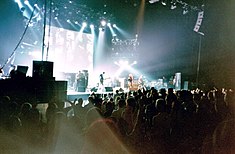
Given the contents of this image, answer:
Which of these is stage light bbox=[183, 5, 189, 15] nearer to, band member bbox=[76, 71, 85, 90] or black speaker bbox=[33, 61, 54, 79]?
band member bbox=[76, 71, 85, 90]

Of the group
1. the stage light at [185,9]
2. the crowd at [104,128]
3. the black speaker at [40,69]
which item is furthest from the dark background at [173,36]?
the crowd at [104,128]

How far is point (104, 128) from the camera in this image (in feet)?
10.5

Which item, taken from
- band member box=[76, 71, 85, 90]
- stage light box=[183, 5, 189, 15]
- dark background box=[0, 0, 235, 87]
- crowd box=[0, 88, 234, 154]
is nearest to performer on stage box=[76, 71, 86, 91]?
band member box=[76, 71, 85, 90]

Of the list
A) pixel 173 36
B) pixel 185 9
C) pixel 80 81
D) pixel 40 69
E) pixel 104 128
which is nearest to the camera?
pixel 104 128

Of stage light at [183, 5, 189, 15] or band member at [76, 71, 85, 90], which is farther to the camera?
stage light at [183, 5, 189, 15]

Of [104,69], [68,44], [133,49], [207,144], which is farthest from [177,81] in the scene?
[207,144]

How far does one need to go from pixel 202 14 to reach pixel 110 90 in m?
7.17

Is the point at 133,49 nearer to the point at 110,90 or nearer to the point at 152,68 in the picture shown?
the point at 152,68

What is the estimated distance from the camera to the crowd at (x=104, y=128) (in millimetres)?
3369

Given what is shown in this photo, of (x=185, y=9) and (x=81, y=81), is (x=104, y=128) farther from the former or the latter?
(x=185, y=9)

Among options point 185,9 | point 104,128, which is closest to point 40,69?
point 104,128

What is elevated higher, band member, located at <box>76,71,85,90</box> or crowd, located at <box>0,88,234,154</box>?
band member, located at <box>76,71,85,90</box>

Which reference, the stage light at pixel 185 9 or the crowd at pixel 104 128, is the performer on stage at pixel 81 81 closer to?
the stage light at pixel 185 9

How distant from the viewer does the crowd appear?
11.1 feet
